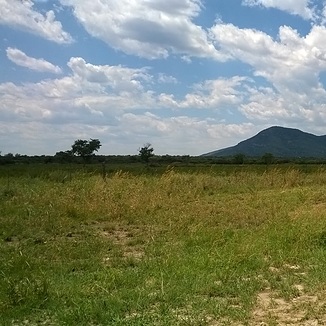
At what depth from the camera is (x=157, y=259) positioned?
7352 millimetres

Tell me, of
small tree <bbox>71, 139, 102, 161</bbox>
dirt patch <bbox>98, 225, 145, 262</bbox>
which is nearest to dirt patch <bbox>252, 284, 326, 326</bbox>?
dirt patch <bbox>98, 225, 145, 262</bbox>

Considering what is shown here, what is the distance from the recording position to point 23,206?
501 inches

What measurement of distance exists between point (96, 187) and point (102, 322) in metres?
11.1

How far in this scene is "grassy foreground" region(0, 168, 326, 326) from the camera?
5.05m

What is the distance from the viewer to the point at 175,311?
504cm

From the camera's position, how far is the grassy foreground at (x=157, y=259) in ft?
16.6

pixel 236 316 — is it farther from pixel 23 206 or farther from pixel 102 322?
pixel 23 206

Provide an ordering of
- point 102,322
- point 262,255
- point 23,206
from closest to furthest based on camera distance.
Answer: point 102,322 → point 262,255 → point 23,206

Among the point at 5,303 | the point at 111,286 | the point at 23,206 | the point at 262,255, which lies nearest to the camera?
the point at 5,303

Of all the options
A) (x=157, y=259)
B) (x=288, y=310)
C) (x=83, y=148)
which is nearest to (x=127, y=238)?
(x=157, y=259)

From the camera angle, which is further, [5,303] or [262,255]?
[262,255]

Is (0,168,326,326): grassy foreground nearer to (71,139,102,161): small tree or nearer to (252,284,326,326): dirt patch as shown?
(252,284,326,326): dirt patch

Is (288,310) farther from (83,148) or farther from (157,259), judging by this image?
(83,148)

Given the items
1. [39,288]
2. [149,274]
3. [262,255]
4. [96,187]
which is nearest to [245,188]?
[96,187]
